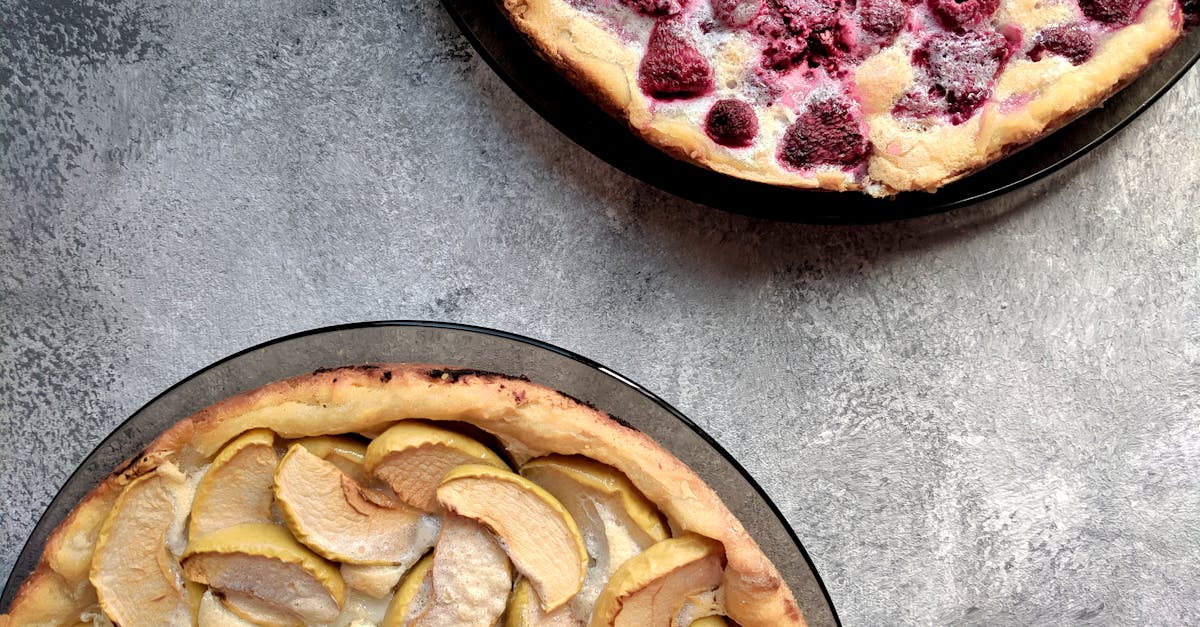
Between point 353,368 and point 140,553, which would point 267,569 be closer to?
point 140,553

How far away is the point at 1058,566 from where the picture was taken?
2.27 meters

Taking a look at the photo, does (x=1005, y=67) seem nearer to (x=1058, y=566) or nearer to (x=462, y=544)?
(x=1058, y=566)

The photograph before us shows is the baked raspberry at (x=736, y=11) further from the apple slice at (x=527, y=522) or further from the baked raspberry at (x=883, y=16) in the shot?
the apple slice at (x=527, y=522)

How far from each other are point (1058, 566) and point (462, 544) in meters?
1.40

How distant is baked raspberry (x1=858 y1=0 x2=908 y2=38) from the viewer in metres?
2.01

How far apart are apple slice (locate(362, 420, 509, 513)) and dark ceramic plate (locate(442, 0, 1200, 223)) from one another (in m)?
0.66

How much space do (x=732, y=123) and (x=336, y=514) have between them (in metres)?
1.06

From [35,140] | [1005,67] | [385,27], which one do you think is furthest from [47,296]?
[1005,67]

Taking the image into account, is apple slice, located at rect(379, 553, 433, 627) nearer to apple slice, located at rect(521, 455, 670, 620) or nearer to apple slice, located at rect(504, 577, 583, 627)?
apple slice, located at rect(504, 577, 583, 627)

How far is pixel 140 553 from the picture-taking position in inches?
70.9

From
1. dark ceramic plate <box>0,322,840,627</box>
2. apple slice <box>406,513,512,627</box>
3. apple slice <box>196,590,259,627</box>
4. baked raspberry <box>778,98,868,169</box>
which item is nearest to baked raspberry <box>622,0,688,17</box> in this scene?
baked raspberry <box>778,98,868,169</box>

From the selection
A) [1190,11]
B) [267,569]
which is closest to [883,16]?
[1190,11]

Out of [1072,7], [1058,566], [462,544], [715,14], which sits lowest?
[1058,566]

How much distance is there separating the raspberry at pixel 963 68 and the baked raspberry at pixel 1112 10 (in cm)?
19
